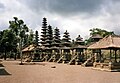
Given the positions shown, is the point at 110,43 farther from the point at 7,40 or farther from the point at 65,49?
the point at 7,40

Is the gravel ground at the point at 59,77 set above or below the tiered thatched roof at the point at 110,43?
below

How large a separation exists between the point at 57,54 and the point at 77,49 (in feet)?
32.1

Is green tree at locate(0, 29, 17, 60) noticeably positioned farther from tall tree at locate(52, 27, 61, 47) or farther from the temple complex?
tall tree at locate(52, 27, 61, 47)

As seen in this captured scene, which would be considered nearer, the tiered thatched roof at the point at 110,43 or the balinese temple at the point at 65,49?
the tiered thatched roof at the point at 110,43

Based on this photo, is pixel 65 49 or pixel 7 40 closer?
pixel 65 49

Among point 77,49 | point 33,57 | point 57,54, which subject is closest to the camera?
point 77,49

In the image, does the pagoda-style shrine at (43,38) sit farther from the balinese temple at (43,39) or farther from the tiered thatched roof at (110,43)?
the tiered thatched roof at (110,43)

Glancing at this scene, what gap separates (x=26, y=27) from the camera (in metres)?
71.1

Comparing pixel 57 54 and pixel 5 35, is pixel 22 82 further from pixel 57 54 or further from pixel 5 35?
pixel 5 35

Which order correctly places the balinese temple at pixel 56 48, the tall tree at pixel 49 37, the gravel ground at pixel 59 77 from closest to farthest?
the gravel ground at pixel 59 77
the balinese temple at pixel 56 48
the tall tree at pixel 49 37

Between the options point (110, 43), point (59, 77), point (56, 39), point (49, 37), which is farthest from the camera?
point (49, 37)

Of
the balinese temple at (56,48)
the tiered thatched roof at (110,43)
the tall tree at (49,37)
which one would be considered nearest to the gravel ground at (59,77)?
the tiered thatched roof at (110,43)

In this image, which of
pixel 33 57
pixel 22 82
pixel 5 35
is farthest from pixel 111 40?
pixel 5 35

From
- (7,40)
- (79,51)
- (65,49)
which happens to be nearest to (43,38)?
(7,40)
